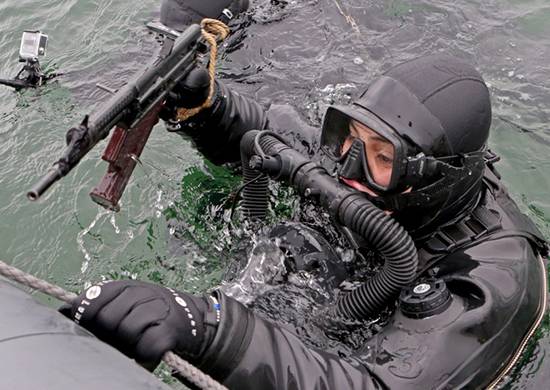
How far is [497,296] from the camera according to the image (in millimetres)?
2359

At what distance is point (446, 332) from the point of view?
2283mm

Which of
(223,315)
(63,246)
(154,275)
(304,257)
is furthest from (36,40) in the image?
(223,315)

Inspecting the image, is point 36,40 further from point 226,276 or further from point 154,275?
point 226,276

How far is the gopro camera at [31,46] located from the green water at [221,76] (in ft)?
1.28

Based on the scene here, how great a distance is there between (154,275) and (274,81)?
5.61 ft

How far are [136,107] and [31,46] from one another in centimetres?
196

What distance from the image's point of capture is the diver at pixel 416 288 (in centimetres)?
194

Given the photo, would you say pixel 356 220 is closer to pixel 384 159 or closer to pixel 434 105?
pixel 384 159

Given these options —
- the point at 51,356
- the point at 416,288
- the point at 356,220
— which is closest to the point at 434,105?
the point at 356,220

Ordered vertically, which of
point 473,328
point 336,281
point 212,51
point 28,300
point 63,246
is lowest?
point 63,246

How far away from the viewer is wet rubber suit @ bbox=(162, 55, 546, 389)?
2.10 m

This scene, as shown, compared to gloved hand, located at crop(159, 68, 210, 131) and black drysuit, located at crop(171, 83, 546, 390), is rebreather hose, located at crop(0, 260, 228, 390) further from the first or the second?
gloved hand, located at crop(159, 68, 210, 131)

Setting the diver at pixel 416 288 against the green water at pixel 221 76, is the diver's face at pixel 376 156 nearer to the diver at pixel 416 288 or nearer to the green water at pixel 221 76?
the diver at pixel 416 288

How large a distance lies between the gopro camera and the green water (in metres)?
0.39
